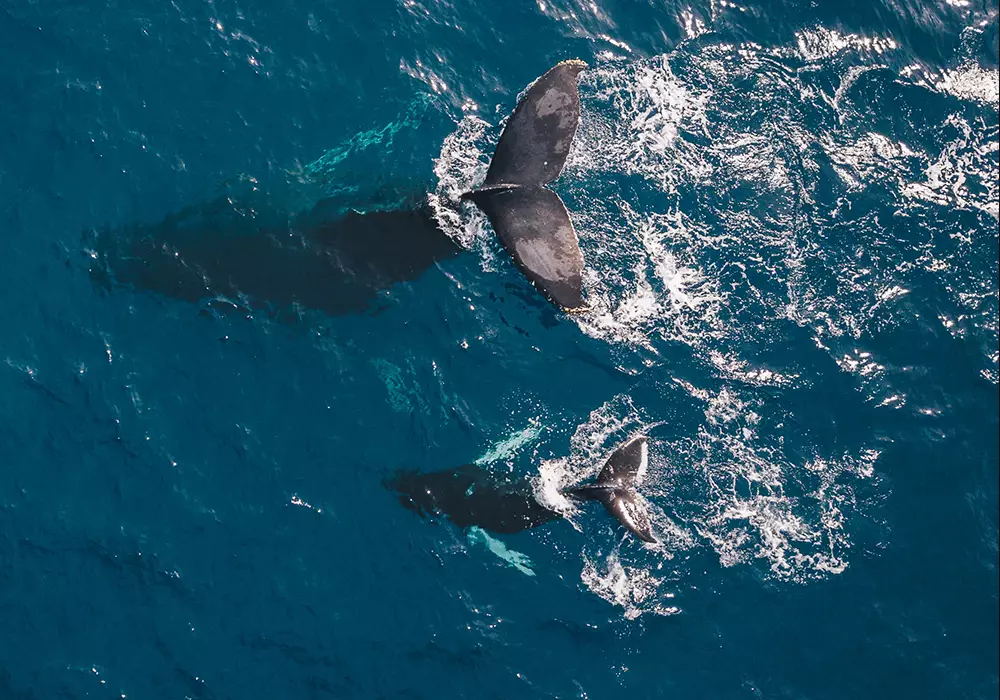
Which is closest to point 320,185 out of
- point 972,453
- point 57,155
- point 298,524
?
point 57,155

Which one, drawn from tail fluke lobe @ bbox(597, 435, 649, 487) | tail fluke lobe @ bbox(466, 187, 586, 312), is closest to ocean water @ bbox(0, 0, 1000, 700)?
tail fluke lobe @ bbox(597, 435, 649, 487)

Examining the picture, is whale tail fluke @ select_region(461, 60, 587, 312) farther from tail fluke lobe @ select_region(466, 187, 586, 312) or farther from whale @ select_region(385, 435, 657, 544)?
whale @ select_region(385, 435, 657, 544)

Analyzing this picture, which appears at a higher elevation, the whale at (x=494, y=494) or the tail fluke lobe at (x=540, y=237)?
the tail fluke lobe at (x=540, y=237)

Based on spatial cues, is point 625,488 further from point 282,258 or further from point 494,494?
point 282,258

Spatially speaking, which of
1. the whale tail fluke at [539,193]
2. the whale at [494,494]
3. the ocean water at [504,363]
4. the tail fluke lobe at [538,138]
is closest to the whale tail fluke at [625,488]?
the whale at [494,494]

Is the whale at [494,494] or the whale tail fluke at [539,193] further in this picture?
the whale at [494,494]

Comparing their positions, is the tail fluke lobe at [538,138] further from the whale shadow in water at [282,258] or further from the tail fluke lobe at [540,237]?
the whale shadow in water at [282,258]

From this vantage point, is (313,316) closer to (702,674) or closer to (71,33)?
(71,33)

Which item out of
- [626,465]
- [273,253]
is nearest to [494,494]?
[626,465]

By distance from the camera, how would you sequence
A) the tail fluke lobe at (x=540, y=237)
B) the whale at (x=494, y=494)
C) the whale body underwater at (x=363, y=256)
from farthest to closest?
the whale at (x=494, y=494), the whale body underwater at (x=363, y=256), the tail fluke lobe at (x=540, y=237)
